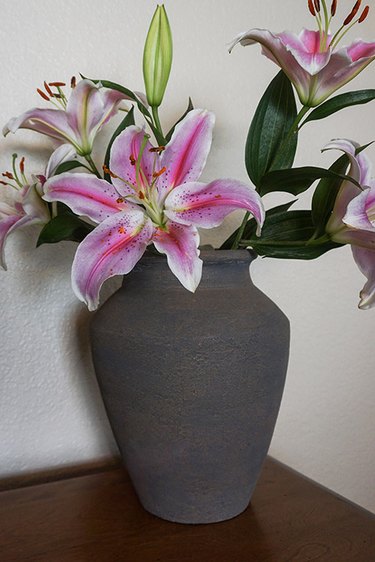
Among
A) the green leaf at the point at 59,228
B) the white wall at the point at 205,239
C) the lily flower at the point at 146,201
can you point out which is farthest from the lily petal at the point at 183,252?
the white wall at the point at 205,239

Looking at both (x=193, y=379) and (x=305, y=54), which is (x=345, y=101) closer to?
(x=305, y=54)

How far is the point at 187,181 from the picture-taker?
694mm

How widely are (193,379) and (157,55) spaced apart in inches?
14.5

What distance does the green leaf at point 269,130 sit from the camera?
2.59 ft

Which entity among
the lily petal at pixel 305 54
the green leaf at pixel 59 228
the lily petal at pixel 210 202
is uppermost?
the lily petal at pixel 305 54

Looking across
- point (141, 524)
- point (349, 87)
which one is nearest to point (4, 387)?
Answer: point (141, 524)

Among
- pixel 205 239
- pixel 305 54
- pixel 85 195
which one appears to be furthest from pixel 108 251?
pixel 205 239

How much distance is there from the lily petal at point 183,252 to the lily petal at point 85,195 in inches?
2.4

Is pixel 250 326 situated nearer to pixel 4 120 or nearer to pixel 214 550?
pixel 214 550

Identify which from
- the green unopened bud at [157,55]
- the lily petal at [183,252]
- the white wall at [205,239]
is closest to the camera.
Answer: the lily petal at [183,252]

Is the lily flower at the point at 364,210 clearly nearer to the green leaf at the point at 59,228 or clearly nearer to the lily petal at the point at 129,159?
the lily petal at the point at 129,159

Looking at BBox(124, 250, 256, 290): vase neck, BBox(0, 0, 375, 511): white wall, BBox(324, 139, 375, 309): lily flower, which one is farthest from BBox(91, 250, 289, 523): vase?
BBox(0, 0, 375, 511): white wall

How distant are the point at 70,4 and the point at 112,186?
40cm

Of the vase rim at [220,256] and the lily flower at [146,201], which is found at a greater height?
the lily flower at [146,201]
